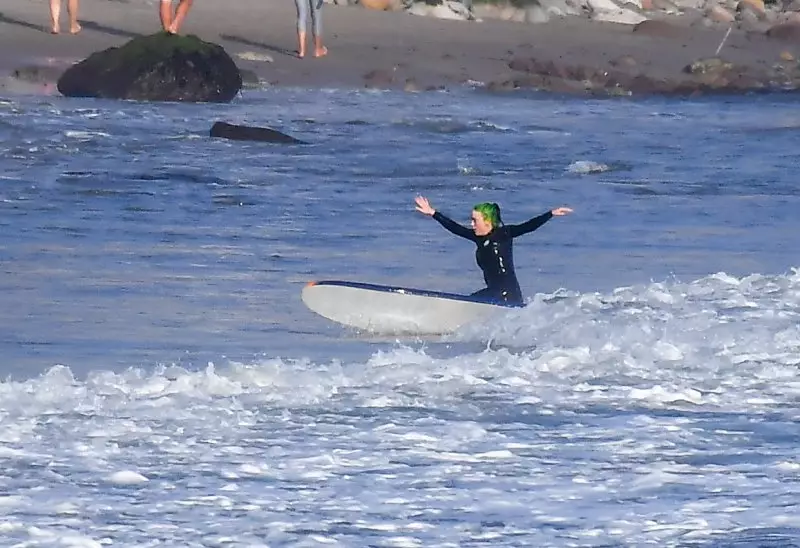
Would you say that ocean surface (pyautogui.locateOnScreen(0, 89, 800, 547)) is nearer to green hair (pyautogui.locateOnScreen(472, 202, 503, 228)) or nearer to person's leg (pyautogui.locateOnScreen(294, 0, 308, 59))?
green hair (pyautogui.locateOnScreen(472, 202, 503, 228))

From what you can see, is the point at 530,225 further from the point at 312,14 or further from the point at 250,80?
the point at 312,14

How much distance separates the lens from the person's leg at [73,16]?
26.6 m

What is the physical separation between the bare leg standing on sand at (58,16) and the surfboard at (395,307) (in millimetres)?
16036

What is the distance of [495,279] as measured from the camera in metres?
12.1

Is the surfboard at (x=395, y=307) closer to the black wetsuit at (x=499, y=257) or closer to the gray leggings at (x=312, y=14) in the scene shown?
the black wetsuit at (x=499, y=257)

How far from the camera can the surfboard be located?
37.2 feet

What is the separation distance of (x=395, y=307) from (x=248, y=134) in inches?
443

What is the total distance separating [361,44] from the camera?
2923 centimetres

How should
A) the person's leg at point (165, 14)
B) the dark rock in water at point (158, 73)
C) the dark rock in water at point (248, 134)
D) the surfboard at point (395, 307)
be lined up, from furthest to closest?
the person's leg at point (165, 14) → the dark rock in water at point (158, 73) → the dark rock in water at point (248, 134) → the surfboard at point (395, 307)

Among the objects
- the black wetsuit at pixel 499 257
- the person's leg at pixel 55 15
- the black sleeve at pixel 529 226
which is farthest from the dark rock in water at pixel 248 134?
the black sleeve at pixel 529 226

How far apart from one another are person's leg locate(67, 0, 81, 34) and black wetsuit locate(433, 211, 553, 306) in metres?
15.5

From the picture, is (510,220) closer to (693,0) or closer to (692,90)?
(692,90)

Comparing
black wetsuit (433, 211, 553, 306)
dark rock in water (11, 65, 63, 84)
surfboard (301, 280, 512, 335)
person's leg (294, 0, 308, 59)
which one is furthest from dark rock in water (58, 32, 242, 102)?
surfboard (301, 280, 512, 335)

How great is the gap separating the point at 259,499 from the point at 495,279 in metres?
5.19
